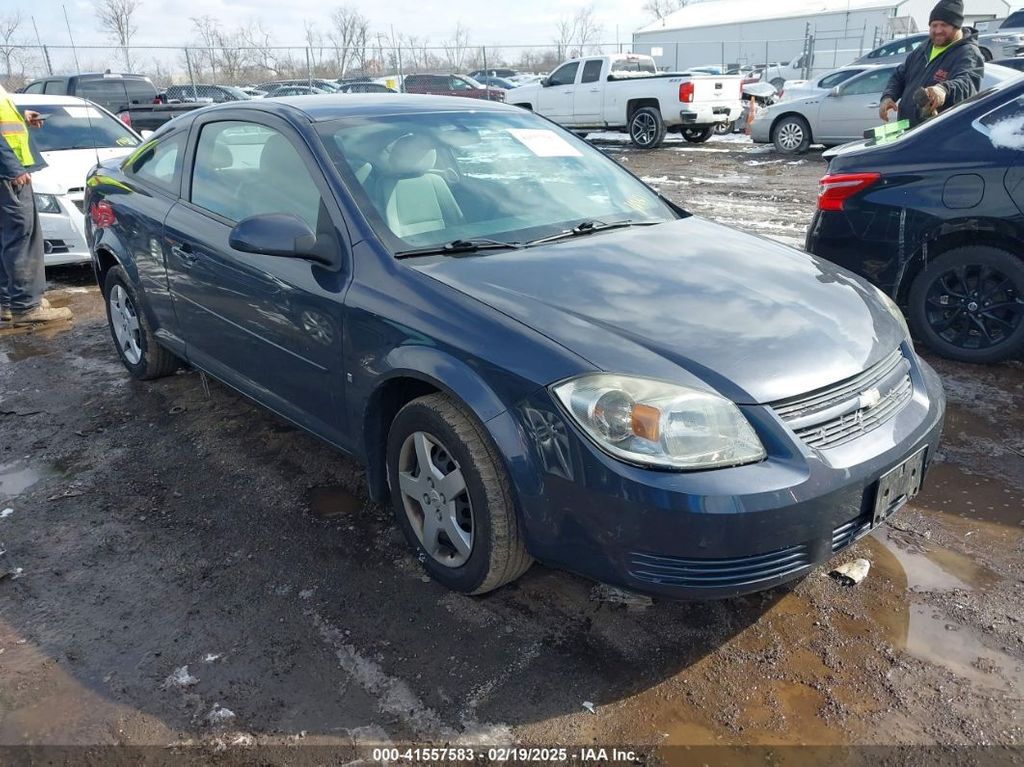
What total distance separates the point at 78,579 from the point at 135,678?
2.41ft

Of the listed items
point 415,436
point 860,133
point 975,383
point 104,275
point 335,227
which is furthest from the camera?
point 860,133

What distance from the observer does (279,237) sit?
2836 mm

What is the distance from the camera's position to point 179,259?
152 inches

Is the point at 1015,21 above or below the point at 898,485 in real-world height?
above

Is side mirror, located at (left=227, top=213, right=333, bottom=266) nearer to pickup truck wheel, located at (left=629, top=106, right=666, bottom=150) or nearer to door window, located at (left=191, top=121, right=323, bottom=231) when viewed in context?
door window, located at (left=191, top=121, right=323, bottom=231)

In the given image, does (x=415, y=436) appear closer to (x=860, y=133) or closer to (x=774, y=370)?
(x=774, y=370)

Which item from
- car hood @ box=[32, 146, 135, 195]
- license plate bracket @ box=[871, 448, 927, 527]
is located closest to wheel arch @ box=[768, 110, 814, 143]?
car hood @ box=[32, 146, 135, 195]

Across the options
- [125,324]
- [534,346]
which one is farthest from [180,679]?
[125,324]

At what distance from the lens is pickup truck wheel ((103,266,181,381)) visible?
4637mm

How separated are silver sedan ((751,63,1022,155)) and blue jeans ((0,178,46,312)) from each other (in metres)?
11.8

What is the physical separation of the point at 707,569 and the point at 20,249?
6.01m

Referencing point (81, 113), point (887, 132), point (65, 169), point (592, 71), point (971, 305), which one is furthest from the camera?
point (592, 71)

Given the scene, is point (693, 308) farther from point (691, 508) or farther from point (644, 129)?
point (644, 129)

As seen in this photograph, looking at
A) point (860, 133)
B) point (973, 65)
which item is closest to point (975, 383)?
point (973, 65)
